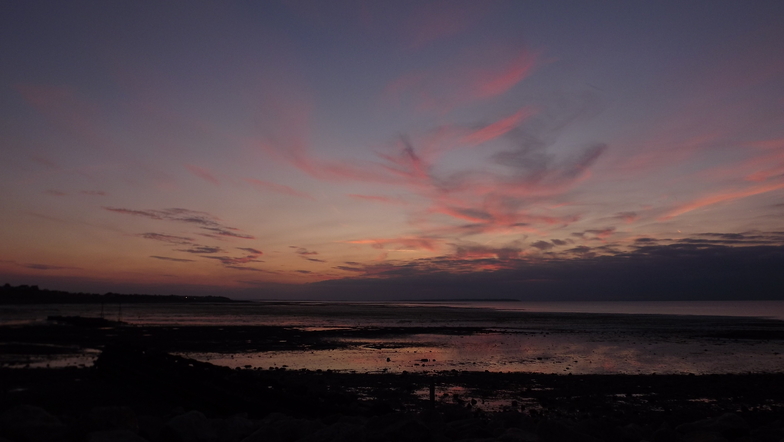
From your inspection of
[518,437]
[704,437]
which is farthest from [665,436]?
[518,437]

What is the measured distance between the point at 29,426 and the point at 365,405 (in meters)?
7.80

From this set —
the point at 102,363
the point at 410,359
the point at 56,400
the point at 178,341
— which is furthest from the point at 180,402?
the point at 178,341

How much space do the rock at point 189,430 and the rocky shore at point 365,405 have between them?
0.07ft

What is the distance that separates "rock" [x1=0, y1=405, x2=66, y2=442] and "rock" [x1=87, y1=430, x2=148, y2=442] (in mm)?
880

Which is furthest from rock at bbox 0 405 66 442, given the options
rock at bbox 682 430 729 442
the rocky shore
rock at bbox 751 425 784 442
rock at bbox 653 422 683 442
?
rock at bbox 751 425 784 442

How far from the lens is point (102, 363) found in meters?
18.7

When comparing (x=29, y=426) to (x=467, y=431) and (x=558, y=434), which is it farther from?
(x=558, y=434)

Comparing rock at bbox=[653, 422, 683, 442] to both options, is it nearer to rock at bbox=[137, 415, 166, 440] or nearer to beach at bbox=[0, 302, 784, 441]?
beach at bbox=[0, 302, 784, 441]

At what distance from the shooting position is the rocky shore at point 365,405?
8695mm

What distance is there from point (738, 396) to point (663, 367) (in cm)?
860

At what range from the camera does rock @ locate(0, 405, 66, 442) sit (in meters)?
7.89

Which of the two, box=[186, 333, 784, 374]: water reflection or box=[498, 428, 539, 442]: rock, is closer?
box=[498, 428, 539, 442]: rock

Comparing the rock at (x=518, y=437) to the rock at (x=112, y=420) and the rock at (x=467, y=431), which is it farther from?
the rock at (x=112, y=420)

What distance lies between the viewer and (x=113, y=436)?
780 cm
